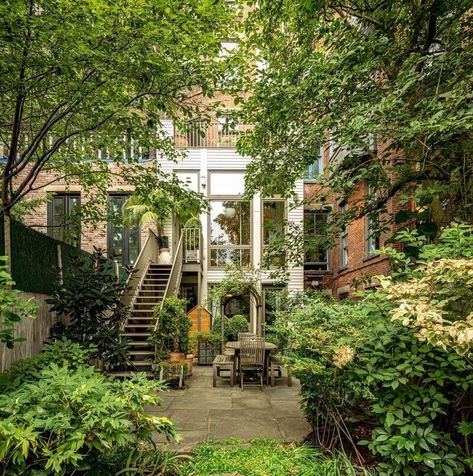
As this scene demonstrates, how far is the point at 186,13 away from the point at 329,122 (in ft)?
7.02

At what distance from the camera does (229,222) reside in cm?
1401

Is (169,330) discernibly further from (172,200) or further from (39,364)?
(39,364)

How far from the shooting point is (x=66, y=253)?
7.34 m

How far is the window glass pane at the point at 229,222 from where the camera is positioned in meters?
13.9

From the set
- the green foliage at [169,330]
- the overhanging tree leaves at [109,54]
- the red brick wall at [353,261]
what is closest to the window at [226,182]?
the red brick wall at [353,261]

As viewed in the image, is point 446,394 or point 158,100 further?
point 158,100

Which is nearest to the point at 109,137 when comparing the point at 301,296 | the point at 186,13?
the point at 186,13

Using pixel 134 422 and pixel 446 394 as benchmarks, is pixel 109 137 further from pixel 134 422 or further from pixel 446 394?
pixel 446 394

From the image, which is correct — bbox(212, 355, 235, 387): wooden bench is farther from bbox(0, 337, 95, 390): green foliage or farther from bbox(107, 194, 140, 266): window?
bbox(107, 194, 140, 266): window

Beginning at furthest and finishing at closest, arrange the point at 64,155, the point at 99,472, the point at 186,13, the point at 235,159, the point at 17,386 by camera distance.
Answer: the point at 235,159, the point at 64,155, the point at 186,13, the point at 17,386, the point at 99,472

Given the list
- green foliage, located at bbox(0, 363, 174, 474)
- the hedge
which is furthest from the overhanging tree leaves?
green foliage, located at bbox(0, 363, 174, 474)

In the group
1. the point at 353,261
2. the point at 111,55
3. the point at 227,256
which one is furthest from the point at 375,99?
the point at 227,256

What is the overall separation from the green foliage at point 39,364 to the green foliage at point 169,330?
12.5 feet

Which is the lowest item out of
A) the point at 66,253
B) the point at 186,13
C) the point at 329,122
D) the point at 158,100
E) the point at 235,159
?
the point at 66,253
